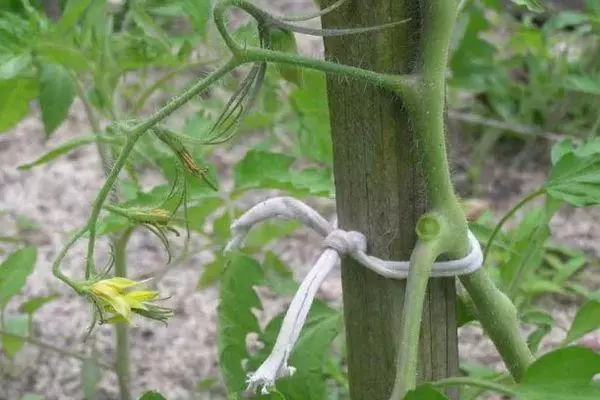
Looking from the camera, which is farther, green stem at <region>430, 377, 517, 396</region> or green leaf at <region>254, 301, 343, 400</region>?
green leaf at <region>254, 301, 343, 400</region>

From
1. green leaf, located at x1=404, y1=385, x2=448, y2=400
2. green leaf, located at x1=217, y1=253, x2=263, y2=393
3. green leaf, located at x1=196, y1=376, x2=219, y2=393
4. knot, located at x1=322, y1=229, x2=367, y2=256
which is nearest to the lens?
green leaf, located at x1=404, y1=385, x2=448, y2=400

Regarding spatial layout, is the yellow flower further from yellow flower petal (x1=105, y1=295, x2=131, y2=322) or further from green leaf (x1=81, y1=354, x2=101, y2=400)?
green leaf (x1=81, y1=354, x2=101, y2=400)

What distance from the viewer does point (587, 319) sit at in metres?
1.09

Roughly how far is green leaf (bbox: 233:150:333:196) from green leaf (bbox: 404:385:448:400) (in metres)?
0.49

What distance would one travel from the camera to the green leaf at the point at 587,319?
3.56 feet

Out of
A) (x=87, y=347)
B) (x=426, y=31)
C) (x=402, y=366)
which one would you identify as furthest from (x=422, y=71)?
(x=87, y=347)

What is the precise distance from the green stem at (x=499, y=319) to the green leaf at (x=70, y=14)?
0.64 meters

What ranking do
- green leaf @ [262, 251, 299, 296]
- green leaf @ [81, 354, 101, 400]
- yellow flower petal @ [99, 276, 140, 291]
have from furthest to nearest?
1. green leaf @ [81, 354, 101, 400]
2. green leaf @ [262, 251, 299, 296]
3. yellow flower petal @ [99, 276, 140, 291]

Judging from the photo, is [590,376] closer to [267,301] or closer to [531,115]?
[267,301]

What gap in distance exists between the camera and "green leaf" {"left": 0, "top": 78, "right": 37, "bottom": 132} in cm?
132

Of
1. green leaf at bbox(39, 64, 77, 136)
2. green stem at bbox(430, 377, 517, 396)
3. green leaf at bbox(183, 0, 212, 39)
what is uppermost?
green leaf at bbox(183, 0, 212, 39)

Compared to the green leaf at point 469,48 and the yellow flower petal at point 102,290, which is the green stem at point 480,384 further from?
the green leaf at point 469,48

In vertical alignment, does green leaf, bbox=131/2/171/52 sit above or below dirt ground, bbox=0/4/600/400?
above

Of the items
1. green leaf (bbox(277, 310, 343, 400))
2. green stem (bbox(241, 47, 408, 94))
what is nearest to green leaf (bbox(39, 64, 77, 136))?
green leaf (bbox(277, 310, 343, 400))
